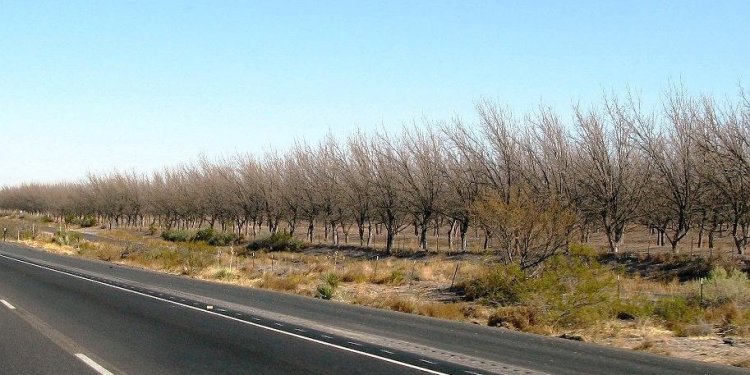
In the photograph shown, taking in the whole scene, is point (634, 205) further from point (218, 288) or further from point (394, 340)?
point (394, 340)

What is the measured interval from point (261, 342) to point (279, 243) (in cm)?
5211

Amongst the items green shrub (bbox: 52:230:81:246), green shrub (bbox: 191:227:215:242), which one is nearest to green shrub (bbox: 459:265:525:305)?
green shrub (bbox: 52:230:81:246)

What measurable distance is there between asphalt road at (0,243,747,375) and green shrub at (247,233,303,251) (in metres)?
41.6

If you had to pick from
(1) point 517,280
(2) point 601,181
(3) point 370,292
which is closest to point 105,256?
(3) point 370,292

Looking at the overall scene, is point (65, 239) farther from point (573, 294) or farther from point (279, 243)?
point (573, 294)

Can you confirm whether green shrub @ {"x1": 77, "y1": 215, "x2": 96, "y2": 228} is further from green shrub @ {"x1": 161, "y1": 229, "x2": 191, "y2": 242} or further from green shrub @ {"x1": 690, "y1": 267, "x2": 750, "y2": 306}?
green shrub @ {"x1": 690, "y1": 267, "x2": 750, "y2": 306}

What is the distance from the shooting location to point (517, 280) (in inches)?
953

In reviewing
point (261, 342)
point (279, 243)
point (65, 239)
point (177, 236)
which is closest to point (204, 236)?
point (177, 236)

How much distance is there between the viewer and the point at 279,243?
65.2 m

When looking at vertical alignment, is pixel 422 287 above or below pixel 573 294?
below

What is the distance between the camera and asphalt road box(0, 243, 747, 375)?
11.1 metres

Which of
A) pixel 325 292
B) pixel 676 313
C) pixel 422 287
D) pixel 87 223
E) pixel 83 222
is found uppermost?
pixel 83 222

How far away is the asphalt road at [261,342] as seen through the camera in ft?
36.4

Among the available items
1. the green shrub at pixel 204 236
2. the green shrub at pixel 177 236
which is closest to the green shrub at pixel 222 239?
the green shrub at pixel 204 236
